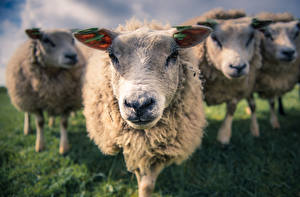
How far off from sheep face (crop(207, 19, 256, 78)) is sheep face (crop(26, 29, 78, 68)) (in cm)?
231

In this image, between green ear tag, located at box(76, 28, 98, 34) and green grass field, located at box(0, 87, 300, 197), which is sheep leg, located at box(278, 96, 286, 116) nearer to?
green grass field, located at box(0, 87, 300, 197)

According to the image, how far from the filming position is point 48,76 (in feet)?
10.4

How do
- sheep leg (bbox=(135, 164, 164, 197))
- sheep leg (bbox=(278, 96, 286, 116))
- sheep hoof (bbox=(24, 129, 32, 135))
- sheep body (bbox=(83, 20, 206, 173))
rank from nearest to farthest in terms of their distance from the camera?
1. sheep body (bbox=(83, 20, 206, 173))
2. sheep leg (bbox=(135, 164, 164, 197))
3. sheep hoof (bbox=(24, 129, 32, 135))
4. sheep leg (bbox=(278, 96, 286, 116))

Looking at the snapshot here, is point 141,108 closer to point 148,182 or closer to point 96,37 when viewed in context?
point 96,37

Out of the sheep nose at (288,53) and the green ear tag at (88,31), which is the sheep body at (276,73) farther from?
the green ear tag at (88,31)

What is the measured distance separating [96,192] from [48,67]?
2.26 metres

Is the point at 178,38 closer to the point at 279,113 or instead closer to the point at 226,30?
the point at 226,30

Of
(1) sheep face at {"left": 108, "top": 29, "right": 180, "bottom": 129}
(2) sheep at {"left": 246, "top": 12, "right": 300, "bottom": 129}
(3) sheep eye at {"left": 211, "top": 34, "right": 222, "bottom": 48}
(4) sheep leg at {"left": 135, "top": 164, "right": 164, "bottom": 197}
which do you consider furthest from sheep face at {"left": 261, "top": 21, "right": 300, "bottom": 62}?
(4) sheep leg at {"left": 135, "top": 164, "right": 164, "bottom": 197}

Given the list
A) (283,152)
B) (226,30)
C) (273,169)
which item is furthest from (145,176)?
(283,152)

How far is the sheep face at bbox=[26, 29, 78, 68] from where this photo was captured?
2.97m

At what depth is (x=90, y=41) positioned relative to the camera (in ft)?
5.67

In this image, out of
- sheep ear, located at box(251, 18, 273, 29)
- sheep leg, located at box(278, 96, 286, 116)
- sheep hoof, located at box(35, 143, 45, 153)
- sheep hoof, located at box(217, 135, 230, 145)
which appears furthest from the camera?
sheep leg, located at box(278, 96, 286, 116)

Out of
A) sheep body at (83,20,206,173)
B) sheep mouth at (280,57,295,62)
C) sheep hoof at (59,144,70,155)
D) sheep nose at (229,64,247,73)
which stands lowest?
sheep hoof at (59,144,70,155)

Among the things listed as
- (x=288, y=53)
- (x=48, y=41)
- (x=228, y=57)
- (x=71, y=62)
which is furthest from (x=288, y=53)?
(x=48, y=41)
